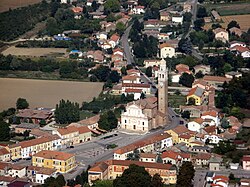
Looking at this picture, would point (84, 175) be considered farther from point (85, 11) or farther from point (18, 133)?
point (85, 11)

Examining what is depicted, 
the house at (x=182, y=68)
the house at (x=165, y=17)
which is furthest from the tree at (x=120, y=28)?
the house at (x=182, y=68)

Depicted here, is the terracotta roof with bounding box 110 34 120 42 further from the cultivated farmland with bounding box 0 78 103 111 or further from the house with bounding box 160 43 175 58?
the cultivated farmland with bounding box 0 78 103 111

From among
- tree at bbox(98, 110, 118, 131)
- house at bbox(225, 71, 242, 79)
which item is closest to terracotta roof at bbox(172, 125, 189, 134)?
tree at bbox(98, 110, 118, 131)

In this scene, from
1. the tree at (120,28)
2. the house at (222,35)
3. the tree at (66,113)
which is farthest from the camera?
the tree at (120,28)

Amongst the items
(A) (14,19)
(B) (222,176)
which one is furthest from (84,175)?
(A) (14,19)

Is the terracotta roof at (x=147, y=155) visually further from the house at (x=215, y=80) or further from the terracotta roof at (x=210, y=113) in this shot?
the house at (x=215, y=80)
